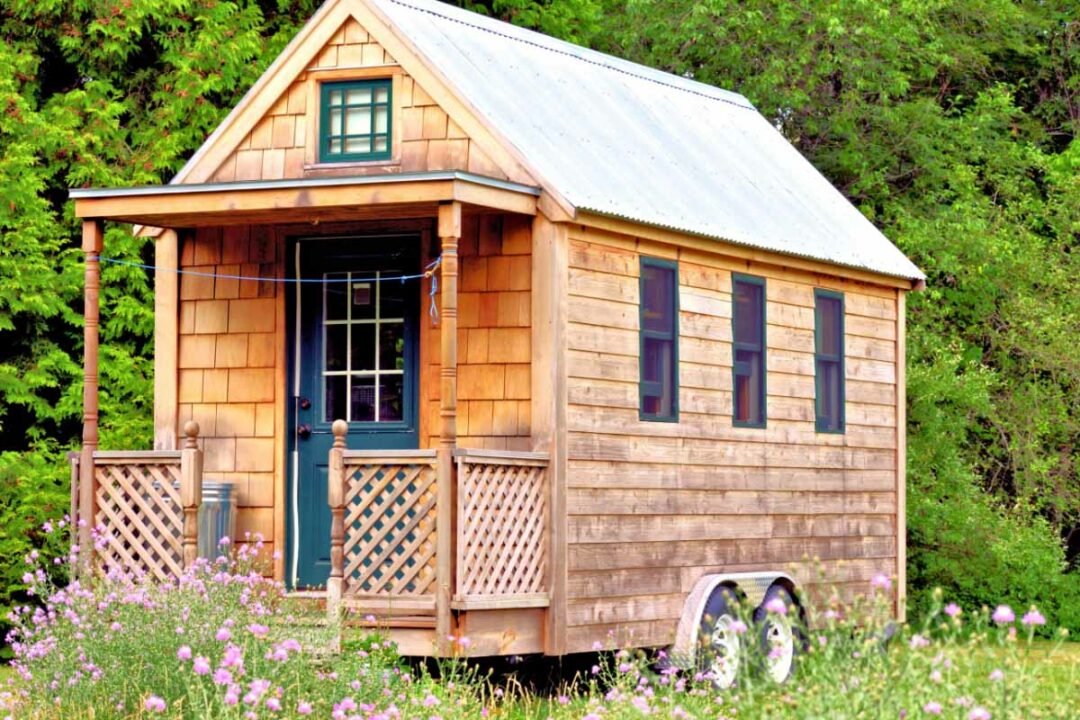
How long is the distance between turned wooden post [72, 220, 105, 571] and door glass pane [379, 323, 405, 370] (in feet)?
6.89

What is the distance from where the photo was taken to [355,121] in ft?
48.2

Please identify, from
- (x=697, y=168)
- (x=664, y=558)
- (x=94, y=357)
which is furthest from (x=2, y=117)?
(x=664, y=558)

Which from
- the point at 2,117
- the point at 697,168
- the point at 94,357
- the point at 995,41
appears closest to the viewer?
the point at 94,357

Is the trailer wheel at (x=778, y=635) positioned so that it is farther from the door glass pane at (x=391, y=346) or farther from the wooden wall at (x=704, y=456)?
the door glass pane at (x=391, y=346)

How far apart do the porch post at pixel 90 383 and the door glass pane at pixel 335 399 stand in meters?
1.72

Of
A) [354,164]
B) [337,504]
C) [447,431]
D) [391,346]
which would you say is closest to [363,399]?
[391,346]

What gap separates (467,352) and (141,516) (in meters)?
2.65

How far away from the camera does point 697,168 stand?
16.6 meters

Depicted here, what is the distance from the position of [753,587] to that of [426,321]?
3454 millimetres

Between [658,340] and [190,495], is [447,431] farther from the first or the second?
[658,340]

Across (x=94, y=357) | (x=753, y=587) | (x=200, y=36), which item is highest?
(x=200, y=36)

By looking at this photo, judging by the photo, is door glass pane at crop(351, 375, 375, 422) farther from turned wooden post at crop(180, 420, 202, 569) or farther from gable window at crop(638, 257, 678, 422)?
gable window at crop(638, 257, 678, 422)

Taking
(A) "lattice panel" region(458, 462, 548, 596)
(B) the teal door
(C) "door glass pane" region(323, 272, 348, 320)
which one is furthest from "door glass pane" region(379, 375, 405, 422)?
(A) "lattice panel" region(458, 462, 548, 596)

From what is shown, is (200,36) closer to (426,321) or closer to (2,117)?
(2,117)
